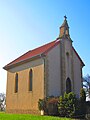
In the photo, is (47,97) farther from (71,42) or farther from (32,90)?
(71,42)

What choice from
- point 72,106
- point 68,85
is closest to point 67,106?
point 72,106

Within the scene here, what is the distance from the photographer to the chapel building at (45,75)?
91.8ft

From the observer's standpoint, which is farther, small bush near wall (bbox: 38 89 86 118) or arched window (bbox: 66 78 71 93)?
arched window (bbox: 66 78 71 93)

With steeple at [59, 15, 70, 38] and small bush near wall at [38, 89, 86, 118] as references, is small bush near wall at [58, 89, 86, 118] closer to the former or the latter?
small bush near wall at [38, 89, 86, 118]

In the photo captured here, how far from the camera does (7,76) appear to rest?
35469 millimetres

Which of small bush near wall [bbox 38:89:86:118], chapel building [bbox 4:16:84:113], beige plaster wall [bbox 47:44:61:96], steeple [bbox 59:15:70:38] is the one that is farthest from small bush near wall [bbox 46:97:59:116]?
steeple [bbox 59:15:70:38]

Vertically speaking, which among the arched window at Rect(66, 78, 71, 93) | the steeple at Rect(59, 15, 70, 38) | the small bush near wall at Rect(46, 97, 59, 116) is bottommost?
the small bush near wall at Rect(46, 97, 59, 116)

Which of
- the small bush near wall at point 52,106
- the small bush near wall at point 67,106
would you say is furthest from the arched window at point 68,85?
the small bush near wall at point 52,106

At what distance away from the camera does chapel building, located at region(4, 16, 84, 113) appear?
2798 centimetres

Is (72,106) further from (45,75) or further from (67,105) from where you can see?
(45,75)

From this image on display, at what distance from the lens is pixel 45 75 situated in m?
27.5

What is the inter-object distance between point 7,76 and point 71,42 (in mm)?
11398

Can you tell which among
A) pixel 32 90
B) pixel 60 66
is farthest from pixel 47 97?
pixel 60 66

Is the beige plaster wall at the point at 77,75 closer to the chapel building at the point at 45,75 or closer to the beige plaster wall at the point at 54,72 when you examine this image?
the chapel building at the point at 45,75
